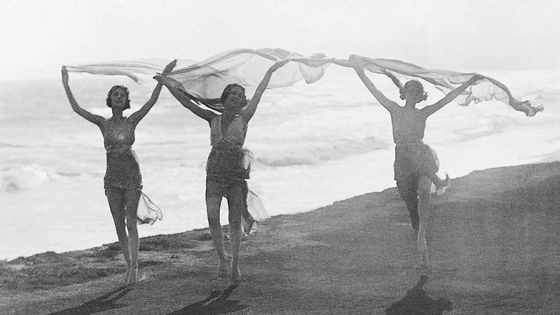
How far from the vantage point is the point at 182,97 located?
7703 mm

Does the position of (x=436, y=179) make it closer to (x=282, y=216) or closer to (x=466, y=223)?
(x=466, y=223)

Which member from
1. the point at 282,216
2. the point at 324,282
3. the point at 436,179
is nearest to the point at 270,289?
the point at 324,282

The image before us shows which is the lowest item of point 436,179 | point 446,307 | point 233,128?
point 446,307

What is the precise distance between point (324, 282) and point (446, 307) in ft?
5.32

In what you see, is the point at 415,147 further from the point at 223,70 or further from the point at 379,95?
the point at 223,70

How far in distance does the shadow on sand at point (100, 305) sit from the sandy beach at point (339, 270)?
11mm

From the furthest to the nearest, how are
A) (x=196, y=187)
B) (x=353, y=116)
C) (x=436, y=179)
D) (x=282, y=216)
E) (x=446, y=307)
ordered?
(x=353, y=116) < (x=196, y=187) < (x=282, y=216) < (x=436, y=179) < (x=446, y=307)

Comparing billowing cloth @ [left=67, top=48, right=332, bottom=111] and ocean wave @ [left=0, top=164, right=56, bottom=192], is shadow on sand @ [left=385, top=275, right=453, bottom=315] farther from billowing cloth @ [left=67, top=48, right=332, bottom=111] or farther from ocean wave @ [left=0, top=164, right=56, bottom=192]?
ocean wave @ [left=0, top=164, right=56, bottom=192]

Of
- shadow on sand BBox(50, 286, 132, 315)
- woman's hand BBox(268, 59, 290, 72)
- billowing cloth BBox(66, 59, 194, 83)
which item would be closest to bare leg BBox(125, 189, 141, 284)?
shadow on sand BBox(50, 286, 132, 315)

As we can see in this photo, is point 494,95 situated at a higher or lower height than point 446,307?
higher

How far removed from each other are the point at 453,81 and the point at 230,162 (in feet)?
9.83

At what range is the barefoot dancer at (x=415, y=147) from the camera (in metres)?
7.69

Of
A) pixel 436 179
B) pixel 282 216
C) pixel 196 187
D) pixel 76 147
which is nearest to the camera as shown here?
pixel 436 179

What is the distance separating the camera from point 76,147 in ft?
145
